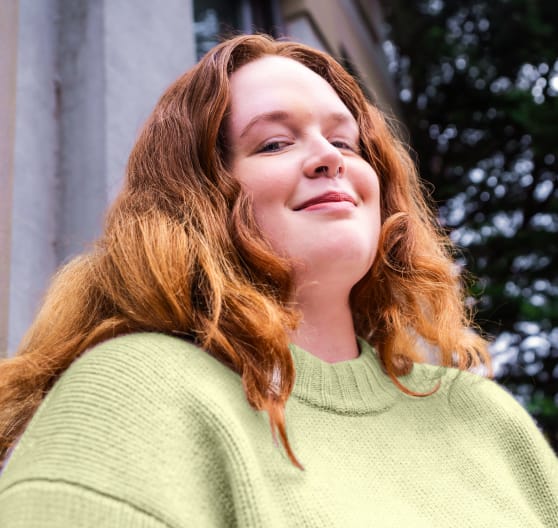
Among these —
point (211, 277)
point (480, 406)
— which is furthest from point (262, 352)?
point (480, 406)

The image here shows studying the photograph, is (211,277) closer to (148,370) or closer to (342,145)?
(148,370)

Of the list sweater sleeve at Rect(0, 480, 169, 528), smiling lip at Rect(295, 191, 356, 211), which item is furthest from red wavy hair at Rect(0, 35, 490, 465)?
sweater sleeve at Rect(0, 480, 169, 528)

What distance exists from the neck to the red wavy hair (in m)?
0.10

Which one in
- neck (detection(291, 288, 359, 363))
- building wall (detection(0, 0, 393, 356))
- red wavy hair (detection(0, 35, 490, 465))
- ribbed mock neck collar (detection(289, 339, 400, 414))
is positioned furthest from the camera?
building wall (detection(0, 0, 393, 356))

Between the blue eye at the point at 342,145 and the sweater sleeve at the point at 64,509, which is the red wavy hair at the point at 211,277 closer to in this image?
the blue eye at the point at 342,145

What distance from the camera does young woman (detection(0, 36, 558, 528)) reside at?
42.9 inches

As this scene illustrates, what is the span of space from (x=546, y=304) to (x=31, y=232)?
Result: 403 centimetres

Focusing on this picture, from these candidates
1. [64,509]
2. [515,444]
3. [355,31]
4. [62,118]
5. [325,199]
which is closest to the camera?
[64,509]

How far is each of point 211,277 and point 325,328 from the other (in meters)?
0.38

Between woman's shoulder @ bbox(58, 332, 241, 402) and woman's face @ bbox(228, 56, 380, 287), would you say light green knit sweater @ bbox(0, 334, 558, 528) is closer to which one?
woman's shoulder @ bbox(58, 332, 241, 402)

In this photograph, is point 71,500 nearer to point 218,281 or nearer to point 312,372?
point 218,281

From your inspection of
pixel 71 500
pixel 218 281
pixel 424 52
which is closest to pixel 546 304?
pixel 424 52

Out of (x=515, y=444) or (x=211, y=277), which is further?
(x=515, y=444)

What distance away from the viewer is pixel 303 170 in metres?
1.50
